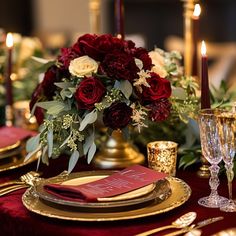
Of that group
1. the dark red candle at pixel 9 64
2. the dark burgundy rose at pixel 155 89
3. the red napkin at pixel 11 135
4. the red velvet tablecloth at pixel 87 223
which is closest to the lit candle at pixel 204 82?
the dark burgundy rose at pixel 155 89

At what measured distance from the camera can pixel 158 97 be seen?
56.2 inches

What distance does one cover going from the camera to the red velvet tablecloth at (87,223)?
1.17 m

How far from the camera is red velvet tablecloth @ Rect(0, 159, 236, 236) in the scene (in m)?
1.17

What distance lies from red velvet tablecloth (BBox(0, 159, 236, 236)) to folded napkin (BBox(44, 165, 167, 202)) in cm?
5

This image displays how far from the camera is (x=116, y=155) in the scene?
5.19ft

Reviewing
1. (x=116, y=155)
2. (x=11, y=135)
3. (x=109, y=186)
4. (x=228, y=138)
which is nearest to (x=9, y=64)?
(x=11, y=135)

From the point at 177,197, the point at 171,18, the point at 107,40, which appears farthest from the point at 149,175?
the point at 171,18

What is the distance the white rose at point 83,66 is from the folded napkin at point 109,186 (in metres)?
0.23

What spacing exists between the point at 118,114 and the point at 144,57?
149mm

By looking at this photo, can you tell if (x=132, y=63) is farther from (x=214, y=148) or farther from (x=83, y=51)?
(x=214, y=148)

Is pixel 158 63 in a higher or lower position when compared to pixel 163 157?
higher

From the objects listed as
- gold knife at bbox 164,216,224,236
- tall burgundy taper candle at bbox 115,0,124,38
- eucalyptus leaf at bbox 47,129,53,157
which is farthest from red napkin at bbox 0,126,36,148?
gold knife at bbox 164,216,224,236

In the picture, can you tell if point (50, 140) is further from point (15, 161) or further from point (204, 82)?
point (204, 82)

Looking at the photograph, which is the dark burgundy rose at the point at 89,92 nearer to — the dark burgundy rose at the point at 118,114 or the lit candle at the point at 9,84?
the dark burgundy rose at the point at 118,114
